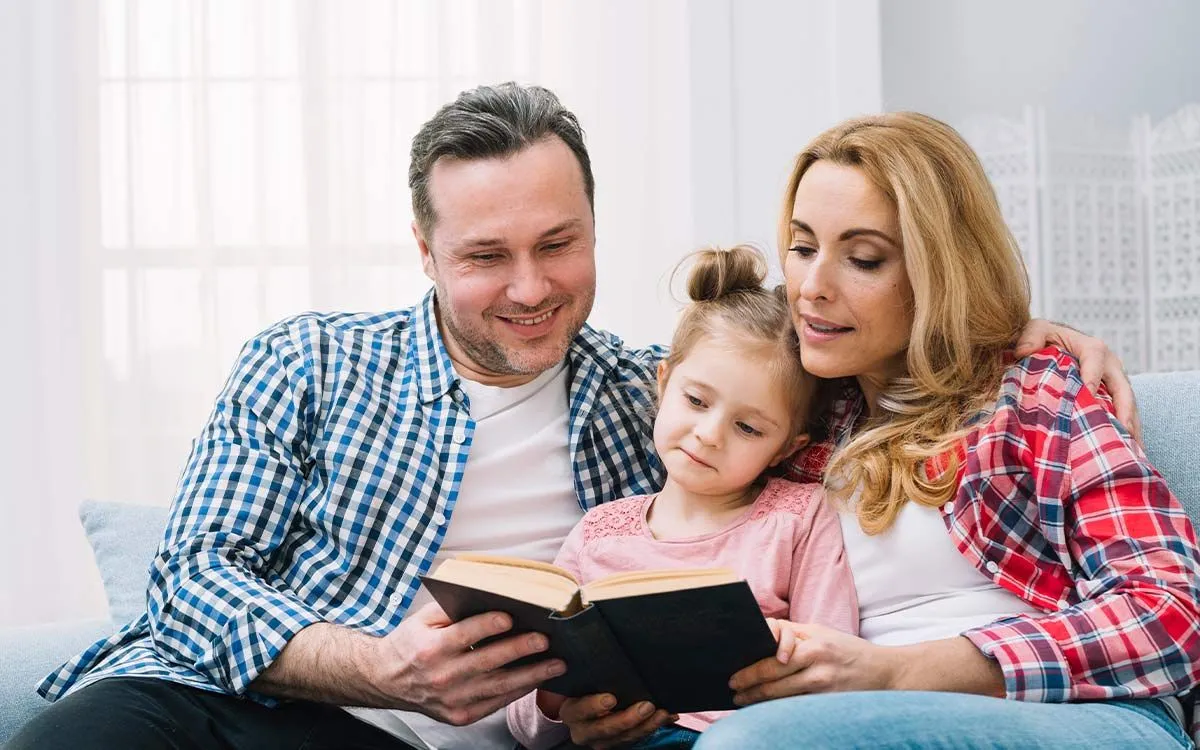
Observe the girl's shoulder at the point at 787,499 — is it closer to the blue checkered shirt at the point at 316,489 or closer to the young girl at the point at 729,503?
the young girl at the point at 729,503

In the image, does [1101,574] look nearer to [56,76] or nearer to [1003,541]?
[1003,541]

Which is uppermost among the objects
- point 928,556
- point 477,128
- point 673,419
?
point 477,128

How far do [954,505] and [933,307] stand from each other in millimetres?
241

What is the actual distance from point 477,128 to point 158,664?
862 millimetres

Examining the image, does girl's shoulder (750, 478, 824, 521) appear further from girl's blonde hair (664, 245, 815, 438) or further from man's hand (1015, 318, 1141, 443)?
man's hand (1015, 318, 1141, 443)

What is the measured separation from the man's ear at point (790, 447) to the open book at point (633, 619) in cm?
42

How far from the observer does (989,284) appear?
154 cm

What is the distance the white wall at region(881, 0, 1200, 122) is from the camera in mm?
2885

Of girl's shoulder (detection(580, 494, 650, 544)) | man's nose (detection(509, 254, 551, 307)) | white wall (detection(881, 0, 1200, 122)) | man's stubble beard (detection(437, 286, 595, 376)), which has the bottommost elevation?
girl's shoulder (detection(580, 494, 650, 544))

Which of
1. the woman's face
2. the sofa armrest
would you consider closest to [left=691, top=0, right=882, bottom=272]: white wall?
the woman's face

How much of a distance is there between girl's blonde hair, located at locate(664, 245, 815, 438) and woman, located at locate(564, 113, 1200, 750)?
39mm

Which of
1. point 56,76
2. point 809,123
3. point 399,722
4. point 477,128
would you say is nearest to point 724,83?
point 809,123

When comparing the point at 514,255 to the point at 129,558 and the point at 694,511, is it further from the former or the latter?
the point at 129,558

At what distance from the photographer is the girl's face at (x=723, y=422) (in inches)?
61.3
